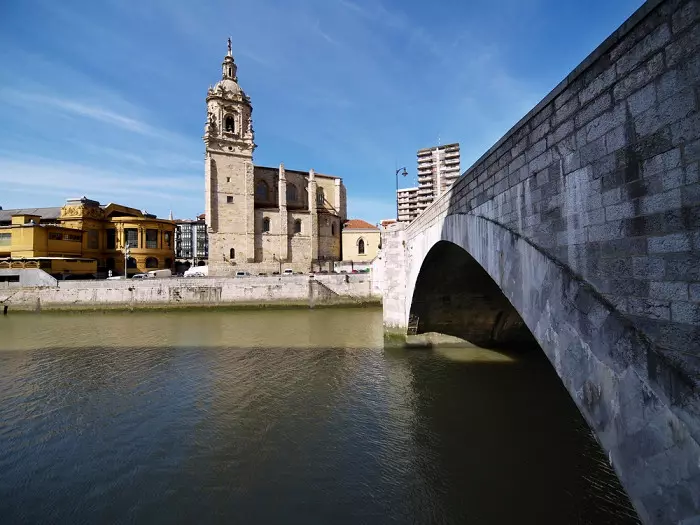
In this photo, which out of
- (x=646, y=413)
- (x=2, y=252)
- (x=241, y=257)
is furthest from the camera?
(x=241, y=257)

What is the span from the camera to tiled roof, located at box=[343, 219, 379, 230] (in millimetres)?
47875

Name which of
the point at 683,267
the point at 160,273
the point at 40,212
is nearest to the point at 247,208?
the point at 160,273

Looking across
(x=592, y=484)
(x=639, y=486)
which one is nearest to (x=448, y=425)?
(x=592, y=484)

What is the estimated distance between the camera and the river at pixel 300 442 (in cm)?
547

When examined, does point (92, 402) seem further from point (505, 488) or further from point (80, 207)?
point (80, 207)

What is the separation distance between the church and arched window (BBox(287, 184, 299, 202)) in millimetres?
198

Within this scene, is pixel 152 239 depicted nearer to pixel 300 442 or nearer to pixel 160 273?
pixel 160 273

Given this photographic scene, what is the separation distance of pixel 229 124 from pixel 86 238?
63.2ft

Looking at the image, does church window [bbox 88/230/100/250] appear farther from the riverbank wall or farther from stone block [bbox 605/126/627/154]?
stone block [bbox 605/126/627/154]

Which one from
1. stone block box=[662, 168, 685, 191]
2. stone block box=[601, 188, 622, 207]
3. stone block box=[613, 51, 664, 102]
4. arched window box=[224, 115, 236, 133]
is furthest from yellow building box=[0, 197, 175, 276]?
stone block box=[662, 168, 685, 191]

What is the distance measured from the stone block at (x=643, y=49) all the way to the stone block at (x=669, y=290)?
163 centimetres

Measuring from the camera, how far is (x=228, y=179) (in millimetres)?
39781

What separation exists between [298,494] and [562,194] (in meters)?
5.68

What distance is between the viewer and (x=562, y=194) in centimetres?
376
